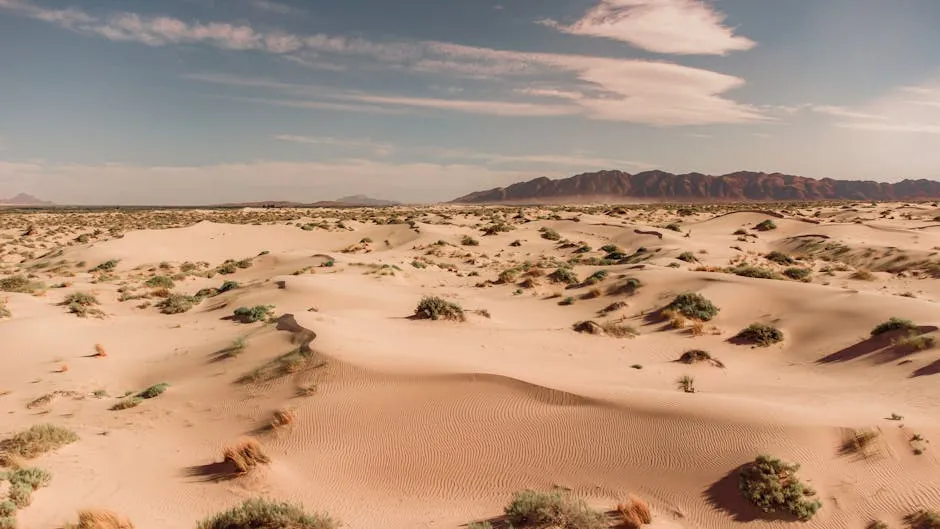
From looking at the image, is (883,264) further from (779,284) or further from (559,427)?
(559,427)

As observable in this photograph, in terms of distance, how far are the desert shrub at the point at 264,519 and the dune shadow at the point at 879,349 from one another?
13.1 metres

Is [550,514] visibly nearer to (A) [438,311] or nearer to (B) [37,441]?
(B) [37,441]

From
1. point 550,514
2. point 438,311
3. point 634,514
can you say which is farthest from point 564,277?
point 550,514

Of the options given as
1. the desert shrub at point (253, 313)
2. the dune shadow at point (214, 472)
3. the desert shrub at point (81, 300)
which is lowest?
the dune shadow at point (214, 472)

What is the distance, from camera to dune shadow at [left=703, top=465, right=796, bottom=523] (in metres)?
6.57

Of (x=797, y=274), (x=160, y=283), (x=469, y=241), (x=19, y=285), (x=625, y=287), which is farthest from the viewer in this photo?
(x=469, y=241)

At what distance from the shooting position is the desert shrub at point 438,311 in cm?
1688

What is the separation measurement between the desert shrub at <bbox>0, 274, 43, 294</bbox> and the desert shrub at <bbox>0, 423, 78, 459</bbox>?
17.4 m

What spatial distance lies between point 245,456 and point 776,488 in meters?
7.67

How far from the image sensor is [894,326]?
1320 centimetres

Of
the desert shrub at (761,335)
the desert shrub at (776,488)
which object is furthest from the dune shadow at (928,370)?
the desert shrub at (776,488)

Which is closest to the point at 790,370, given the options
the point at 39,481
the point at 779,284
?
the point at 779,284

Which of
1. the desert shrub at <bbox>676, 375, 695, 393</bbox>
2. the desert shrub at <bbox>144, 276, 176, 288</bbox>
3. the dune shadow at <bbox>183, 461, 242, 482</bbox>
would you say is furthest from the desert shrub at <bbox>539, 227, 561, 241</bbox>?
the dune shadow at <bbox>183, 461, 242, 482</bbox>

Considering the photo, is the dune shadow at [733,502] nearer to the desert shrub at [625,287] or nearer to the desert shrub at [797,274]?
the desert shrub at [625,287]
